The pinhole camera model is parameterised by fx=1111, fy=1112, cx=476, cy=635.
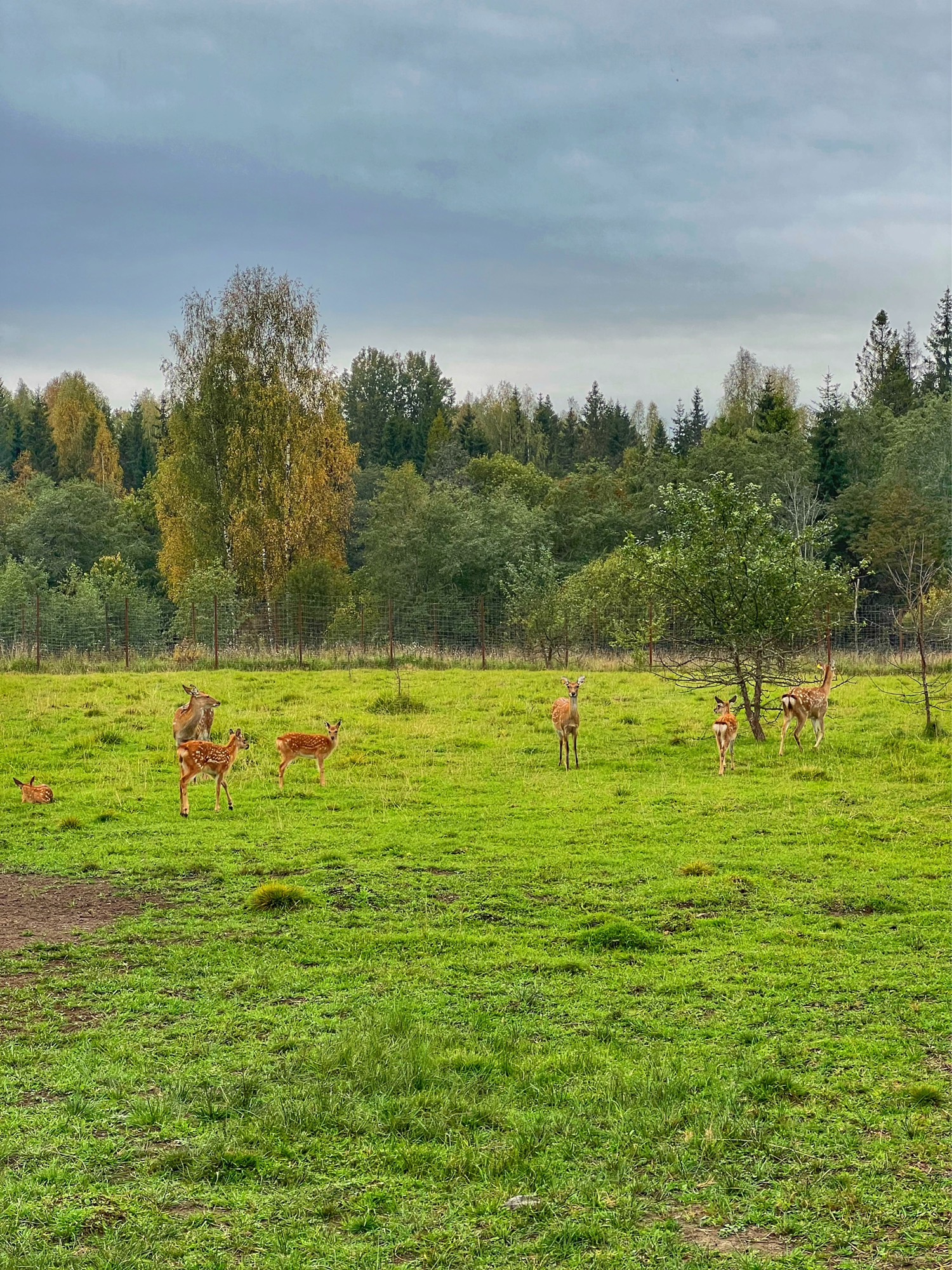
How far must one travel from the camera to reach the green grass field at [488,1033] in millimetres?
5059

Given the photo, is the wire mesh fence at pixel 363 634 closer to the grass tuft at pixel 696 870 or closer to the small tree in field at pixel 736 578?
the small tree in field at pixel 736 578

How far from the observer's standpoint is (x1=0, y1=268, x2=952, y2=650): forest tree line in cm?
4956

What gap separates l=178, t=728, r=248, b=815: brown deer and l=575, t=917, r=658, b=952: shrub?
22.1 ft

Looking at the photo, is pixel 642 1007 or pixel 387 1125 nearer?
pixel 387 1125

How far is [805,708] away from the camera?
18.0m

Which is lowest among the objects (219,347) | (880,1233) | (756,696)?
(880,1233)

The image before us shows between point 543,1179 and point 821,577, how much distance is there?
15.7 meters

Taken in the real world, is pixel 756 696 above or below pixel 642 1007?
above

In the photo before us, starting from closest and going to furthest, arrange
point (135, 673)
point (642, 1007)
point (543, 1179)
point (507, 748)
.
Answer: point (543, 1179)
point (642, 1007)
point (507, 748)
point (135, 673)

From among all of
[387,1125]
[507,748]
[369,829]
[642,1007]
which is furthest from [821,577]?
[387,1125]

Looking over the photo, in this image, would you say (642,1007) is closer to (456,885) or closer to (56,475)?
(456,885)

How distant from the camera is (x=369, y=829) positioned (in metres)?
13.6

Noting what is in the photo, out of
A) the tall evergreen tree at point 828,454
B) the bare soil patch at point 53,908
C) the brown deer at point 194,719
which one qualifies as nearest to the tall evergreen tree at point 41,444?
the tall evergreen tree at point 828,454

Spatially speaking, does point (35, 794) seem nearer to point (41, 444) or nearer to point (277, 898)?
point (277, 898)
